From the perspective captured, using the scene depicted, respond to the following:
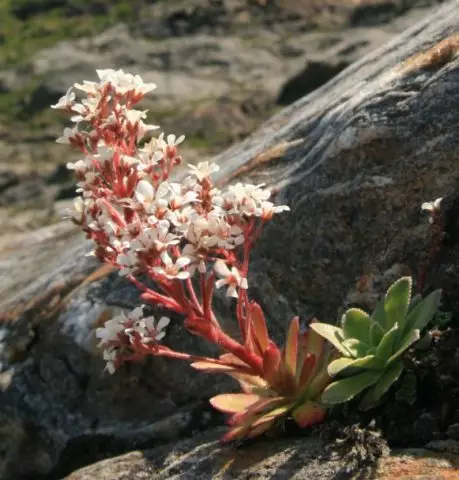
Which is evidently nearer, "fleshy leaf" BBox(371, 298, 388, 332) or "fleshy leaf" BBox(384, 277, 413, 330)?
"fleshy leaf" BBox(384, 277, 413, 330)

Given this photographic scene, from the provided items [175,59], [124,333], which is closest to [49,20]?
[175,59]

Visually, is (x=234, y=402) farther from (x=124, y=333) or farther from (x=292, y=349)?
(x=124, y=333)

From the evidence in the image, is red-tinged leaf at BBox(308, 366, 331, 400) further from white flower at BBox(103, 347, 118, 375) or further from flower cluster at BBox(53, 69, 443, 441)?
white flower at BBox(103, 347, 118, 375)

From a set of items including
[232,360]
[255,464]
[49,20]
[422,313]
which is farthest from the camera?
[49,20]

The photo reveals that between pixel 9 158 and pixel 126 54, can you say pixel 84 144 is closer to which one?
pixel 9 158

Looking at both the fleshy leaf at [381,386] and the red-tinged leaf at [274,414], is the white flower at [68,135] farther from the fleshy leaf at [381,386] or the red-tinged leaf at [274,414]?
the fleshy leaf at [381,386]

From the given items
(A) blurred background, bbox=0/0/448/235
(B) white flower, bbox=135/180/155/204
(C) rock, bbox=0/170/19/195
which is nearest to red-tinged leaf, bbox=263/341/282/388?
(B) white flower, bbox=135/180/155/204

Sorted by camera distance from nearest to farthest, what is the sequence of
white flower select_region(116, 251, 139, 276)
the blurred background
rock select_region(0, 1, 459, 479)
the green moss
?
white flower select_region(116, 251, 139, 276)
rock select_region(0, 1, 459, 479)
the blurred background
the green moss
